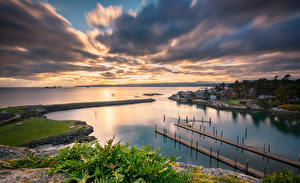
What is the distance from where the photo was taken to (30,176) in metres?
2.16

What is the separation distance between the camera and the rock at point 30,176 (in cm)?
206

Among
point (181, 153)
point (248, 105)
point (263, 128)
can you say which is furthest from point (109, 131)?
point (248, 105)

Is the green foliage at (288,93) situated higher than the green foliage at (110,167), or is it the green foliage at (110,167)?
the green foliage at (110,167)

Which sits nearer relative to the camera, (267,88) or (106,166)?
(106,166)

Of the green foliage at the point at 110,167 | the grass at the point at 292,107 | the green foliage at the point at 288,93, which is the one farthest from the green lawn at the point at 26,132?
the green foliage at the point at 288,93

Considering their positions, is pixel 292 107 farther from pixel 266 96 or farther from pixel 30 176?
pixel 30 176

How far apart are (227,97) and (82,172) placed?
110 m

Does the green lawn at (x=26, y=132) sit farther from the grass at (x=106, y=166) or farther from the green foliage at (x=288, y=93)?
the green foliage at (x=288, y=93)

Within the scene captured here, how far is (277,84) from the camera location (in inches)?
3137

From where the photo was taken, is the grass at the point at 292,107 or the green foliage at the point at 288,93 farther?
the green foliage at the point at 288,93

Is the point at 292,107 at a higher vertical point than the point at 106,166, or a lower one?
lower

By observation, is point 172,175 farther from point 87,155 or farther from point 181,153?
point 181,153

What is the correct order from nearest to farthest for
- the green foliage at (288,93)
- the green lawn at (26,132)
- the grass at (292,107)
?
the green lawn at (26,132) → the grass at (292,107) → the green foliage at (288,93)

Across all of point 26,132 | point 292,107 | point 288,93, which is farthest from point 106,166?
point 288,93
